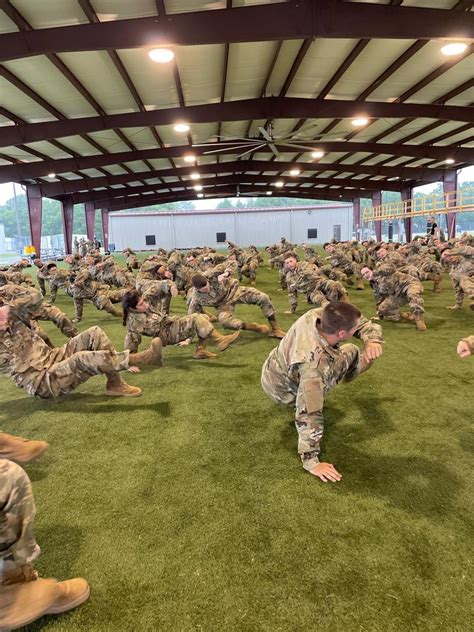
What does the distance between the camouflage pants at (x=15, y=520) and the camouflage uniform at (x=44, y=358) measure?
2.28 meters

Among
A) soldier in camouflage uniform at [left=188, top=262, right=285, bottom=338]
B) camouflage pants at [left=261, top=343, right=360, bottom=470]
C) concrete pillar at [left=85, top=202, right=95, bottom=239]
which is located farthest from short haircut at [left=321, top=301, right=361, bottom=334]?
concrete pillar at [left=85, top=202, right=95, bottom=239]

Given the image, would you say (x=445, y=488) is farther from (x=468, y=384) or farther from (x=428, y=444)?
(x=468, y=384)

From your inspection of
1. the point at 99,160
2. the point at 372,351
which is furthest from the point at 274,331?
the point at 99,160

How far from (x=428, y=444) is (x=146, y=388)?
3.35m

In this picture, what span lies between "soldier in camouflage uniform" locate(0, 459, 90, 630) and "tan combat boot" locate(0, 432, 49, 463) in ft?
5.39

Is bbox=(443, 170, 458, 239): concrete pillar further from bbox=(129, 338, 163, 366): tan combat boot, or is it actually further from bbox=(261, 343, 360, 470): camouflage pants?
bbox=(261, 343, 360, 470): camouflage pants

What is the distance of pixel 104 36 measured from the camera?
7355 millimetres

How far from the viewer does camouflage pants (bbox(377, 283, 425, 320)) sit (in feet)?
25.4

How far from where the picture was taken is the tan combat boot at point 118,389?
4.92 meters

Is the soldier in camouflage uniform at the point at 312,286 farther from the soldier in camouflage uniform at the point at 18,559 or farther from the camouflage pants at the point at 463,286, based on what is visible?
the soldier in camouflage uniform at the point at 18,559

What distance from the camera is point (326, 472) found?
3178mm

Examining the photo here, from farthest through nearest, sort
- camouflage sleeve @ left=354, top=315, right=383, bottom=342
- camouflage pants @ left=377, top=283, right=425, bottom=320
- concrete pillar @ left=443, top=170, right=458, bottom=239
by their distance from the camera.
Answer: concrete pillar @ left=443, top=170, right=458, bottom=239, camouflage pants @ left=377, top=283, right=425, bottom=320, camouflage sleeve @ left=354, top=315, right=383, bottom=342

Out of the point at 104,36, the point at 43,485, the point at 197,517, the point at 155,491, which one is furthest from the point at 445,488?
the point at 104,36

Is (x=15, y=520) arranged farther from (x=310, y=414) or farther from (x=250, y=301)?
(x=250, y=301)
